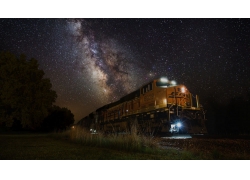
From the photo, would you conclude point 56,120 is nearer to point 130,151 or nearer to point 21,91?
point 21,91

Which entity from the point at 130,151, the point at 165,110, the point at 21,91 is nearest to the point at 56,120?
the point at 21,91

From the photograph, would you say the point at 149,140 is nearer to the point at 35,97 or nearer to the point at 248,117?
the point at 248,117

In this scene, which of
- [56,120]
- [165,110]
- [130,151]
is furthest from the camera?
[56,120]

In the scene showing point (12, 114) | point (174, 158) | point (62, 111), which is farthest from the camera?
point (62, 111)

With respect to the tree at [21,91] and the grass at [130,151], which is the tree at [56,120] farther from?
the grass at [130,151]

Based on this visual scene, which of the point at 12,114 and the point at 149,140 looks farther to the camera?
the point at 12,114

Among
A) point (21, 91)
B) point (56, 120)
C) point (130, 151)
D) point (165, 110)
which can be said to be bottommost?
point (130, 151)

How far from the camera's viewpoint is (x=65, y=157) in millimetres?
6086

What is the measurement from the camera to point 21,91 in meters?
19.3

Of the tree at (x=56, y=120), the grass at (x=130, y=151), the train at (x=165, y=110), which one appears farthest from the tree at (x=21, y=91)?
the tree at (x=56, y=120)

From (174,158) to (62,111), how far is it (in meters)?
34.8

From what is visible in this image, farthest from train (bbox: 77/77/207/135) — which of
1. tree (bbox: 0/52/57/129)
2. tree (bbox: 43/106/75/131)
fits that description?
tree (bbox: 43/106/75/131)

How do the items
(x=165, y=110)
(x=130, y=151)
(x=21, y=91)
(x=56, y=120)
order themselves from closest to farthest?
(x=130, y=151), (x=165, y=110), (x=21, y=91), (x=56, y=120)

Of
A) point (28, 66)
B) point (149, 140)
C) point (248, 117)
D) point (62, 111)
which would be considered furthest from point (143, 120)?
point (62, 111)
